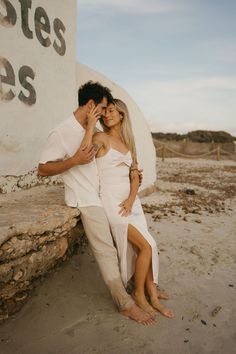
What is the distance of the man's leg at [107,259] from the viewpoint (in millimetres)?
2559

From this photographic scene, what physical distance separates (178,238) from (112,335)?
2.38 m

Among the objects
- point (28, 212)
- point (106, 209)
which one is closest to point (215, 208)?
point (106, 209)

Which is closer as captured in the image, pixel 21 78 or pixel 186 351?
pixel 186 351

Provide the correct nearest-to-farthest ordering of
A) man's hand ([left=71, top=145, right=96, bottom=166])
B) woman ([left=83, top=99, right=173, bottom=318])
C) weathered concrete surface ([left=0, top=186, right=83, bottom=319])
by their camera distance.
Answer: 1. weathered concrete surface ([left=0, top=186, right=83, bottom=319])
2. man's hand ([left=71, top=145, right=96, bottom=166])
3. woman ([left=83, top=99, right=173, bottom=318])

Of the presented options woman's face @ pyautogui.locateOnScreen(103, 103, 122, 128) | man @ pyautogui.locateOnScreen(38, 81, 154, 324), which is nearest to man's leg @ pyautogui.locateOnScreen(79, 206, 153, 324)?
man @ pyautogui.locateOnScreen(38, 81, 154, 324)

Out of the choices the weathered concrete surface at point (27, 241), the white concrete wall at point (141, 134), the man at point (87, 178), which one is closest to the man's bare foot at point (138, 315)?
the man at point (87, 178)

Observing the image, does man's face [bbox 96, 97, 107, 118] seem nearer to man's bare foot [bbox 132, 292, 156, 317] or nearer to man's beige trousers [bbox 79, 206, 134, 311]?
man's beige trousers [bbox 79, 206, 134, 311]

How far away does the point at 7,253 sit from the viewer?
7.27ft

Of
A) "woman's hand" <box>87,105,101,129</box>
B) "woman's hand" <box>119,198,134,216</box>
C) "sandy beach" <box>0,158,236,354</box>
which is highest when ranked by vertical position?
"woman's hand" <box>87,105,101,129</box>

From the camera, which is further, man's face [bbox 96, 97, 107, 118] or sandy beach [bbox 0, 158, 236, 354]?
man's face [bbox 96, 97, 107, 118]

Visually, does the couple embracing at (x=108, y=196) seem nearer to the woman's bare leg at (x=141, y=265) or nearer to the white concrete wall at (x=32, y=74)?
the woman's bare leg at (x=141, y=265)

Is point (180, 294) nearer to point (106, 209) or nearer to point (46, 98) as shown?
point (106, 209)

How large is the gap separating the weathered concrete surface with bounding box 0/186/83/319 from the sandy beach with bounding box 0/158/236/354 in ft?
0.89

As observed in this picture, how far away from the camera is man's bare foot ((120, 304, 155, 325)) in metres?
2.50
